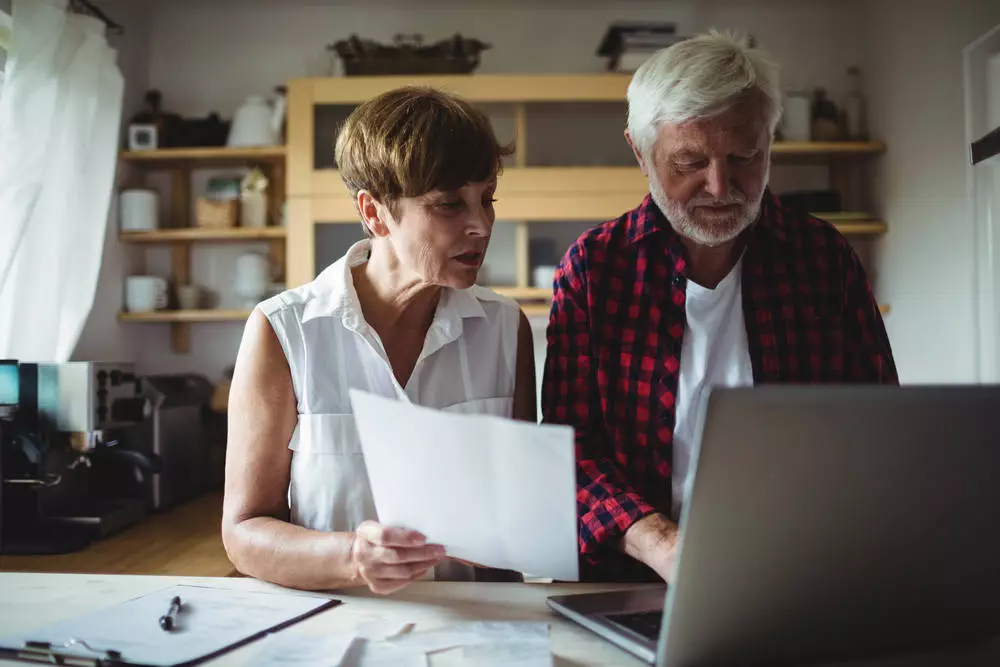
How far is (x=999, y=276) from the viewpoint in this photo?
2.37m

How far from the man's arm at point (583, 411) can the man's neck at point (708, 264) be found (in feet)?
0.55

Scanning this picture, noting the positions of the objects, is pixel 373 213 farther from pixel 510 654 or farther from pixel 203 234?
pixel 203 234

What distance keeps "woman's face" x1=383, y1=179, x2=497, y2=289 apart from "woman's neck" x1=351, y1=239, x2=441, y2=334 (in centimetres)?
7

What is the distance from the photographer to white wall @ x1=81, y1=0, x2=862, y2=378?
3.31m

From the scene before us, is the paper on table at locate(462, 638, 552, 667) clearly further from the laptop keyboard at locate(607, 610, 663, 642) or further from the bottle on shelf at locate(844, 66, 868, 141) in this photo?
the bottle on shelf at locate(844, 66, 868, 141)

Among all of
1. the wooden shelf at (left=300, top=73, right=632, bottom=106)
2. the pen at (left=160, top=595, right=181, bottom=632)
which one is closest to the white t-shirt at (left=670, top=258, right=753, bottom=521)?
the pen at (left=160, top=595, right=181, bottom=632)

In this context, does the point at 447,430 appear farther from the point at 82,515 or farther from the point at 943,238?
the point at 943,238

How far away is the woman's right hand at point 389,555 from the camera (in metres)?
0.82

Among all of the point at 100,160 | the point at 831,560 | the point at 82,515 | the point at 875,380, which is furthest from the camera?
the point at 100,160

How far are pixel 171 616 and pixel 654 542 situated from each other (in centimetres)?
52

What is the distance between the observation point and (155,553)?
2.03 m

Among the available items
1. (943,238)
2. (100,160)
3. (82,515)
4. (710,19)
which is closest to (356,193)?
(82,515)

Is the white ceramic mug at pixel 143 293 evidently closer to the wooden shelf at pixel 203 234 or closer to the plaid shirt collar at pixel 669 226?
the wooden shelf at pixel 203 234

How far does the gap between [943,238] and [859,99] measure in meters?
0.76
